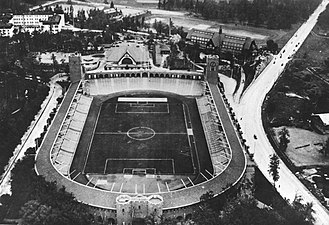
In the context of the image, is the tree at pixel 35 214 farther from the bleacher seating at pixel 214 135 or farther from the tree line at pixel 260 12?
the tree line at pixel 260 12

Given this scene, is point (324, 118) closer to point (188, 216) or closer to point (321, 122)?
point (321, 122)

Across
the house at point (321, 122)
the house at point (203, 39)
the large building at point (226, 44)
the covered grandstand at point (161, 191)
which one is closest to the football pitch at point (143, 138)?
the covered grandstand at point (161, 191)

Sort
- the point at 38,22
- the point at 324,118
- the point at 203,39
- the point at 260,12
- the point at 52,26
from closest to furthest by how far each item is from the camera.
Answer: the point at 324,118 → the point at 203,39 → the point at 52,26 → the point at 38,22 → the point at 260,12

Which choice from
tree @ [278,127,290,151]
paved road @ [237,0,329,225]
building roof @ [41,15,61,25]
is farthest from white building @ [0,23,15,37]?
tree @ [278,127,290,151]

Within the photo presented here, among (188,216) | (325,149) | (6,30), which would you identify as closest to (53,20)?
(6,30)

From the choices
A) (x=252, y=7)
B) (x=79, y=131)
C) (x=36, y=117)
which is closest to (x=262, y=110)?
(x=79, y=131)
